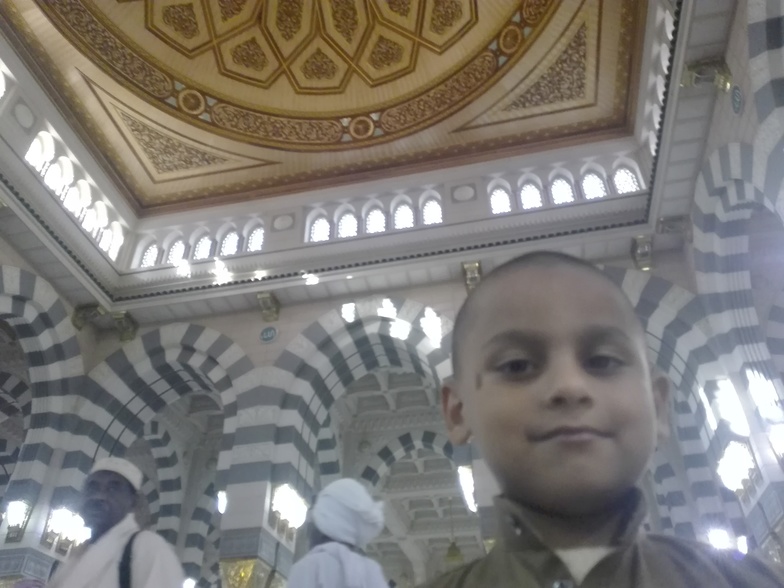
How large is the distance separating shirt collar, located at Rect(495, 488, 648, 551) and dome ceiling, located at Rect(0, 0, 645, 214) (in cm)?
743

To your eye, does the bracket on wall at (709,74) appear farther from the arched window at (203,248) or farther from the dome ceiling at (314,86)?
the arched window at (203,248)

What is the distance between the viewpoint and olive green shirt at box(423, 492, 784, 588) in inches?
29.3

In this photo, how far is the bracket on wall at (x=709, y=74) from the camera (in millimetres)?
4844

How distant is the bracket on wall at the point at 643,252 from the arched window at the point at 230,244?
5340mm

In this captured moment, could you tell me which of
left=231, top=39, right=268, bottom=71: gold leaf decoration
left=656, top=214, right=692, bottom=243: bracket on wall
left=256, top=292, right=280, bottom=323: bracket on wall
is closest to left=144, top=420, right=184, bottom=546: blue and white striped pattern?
left=256, top=292, right=280, bottom=323: bracket on wall

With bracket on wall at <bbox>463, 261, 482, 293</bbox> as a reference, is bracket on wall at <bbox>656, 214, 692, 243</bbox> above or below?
above

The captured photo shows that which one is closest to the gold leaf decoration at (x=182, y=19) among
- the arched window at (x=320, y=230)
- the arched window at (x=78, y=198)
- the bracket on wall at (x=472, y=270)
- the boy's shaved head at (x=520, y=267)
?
the arched window at (x=78, y=198)

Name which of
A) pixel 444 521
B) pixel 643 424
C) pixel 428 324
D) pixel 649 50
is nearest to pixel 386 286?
pixel 428 324

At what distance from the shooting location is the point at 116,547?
7.13 feet

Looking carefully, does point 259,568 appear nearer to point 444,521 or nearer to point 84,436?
point 84,436

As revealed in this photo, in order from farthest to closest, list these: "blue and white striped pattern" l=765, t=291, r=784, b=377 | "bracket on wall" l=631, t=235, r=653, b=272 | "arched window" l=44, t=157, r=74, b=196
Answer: "blue and white striped pattern" l=765, t=291, r=784, b=377, "arched window" l=44, t=157, r=74, b=196, "bracket on wall" l=631, t=235, r=653, b=272

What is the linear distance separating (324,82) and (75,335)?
16.4 ft

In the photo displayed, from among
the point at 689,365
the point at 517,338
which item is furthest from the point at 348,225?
the point at 517,338

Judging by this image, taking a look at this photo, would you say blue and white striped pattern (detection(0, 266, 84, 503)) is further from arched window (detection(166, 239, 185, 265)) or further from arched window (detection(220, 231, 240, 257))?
arched window (detection(220, 231, 240, 257))
